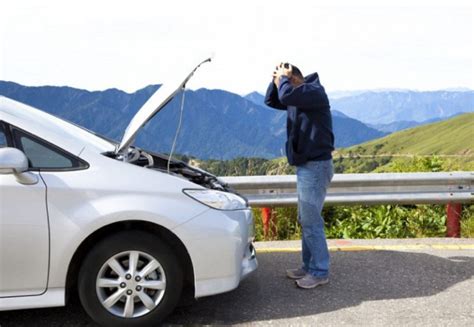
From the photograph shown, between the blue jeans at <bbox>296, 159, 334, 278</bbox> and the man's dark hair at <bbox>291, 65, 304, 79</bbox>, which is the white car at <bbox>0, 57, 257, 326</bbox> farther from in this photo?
the man's dark hair at <bbox>291, 65, 304, 79</bbox>

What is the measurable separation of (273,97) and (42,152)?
1860mm

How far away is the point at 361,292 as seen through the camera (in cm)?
419

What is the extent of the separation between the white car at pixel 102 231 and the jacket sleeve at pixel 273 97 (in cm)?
101

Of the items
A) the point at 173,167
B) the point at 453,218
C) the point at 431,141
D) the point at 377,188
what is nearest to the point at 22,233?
the point at 173,167

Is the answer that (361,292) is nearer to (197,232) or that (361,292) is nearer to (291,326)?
(291,326)

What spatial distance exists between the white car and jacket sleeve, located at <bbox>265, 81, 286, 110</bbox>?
3.31 feet

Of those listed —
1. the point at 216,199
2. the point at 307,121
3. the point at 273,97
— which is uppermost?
the point at 273,97

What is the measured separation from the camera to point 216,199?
3.58 metres

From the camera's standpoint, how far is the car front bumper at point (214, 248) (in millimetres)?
3412

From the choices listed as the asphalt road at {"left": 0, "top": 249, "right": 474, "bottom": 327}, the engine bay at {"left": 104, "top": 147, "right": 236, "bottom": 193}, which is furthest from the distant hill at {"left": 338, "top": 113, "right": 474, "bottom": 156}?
the engine bay at {"left": 104, "top": 147, "right": 236, "bottom": 193}

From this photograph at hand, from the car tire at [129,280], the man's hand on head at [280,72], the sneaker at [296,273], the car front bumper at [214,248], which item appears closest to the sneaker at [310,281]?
the sneaker at [296,273]

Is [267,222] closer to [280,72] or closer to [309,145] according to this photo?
[309,145]

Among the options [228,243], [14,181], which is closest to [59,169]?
[14,181]

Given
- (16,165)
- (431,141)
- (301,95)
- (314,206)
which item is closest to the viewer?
(16,165)
